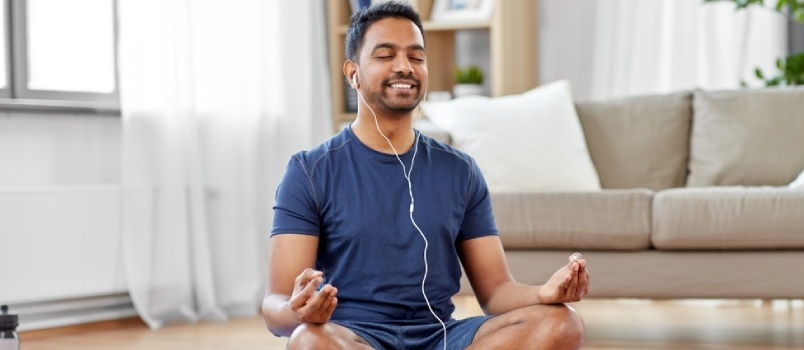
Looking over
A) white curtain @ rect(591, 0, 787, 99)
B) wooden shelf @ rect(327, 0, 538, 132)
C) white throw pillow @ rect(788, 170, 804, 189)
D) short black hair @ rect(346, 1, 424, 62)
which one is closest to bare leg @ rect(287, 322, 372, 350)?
short black hair @ rect(346, 1, 424, 62)

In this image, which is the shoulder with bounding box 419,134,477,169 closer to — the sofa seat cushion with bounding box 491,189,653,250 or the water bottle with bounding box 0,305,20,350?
the water bottle with bounding box 0,305,20,350

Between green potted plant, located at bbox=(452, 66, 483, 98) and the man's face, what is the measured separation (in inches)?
100

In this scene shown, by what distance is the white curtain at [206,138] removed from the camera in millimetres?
3537

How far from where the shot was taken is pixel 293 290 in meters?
1.57

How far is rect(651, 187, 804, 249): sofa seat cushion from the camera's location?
9.02 ft

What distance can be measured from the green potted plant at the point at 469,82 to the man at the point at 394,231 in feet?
8.16

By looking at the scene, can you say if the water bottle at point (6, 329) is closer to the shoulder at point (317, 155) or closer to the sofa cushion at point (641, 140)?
the shoulder at point (317, 155)

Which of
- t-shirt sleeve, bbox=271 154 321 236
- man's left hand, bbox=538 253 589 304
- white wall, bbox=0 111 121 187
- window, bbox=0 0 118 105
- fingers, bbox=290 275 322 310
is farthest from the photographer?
window, bbox=0 0 118 105

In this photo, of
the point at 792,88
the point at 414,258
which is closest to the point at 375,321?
the point at 414,258

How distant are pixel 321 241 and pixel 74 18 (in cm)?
230

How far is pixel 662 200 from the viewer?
288 centimetres

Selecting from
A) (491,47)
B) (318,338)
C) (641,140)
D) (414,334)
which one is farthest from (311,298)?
(491,47)

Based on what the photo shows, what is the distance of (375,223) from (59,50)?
2.33 meters

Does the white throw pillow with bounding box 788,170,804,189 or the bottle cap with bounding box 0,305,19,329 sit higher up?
the white throw pillow with bounding box 788,170,804,189
